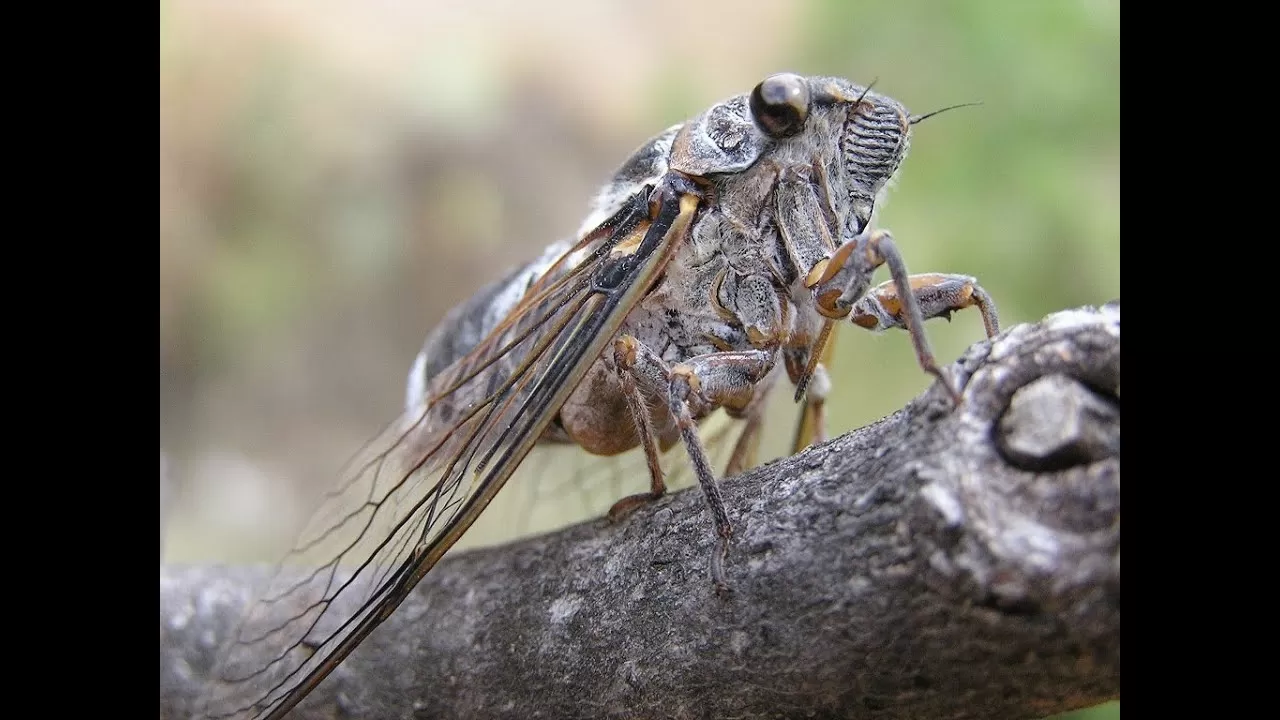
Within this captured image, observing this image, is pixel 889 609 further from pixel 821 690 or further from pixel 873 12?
pixel 873 12

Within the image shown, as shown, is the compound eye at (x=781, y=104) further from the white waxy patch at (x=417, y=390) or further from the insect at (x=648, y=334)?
the white waxy patch at (x=417, y=390)

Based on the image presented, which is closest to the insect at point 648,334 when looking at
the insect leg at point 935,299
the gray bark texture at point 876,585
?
the insect leg at point 935,299

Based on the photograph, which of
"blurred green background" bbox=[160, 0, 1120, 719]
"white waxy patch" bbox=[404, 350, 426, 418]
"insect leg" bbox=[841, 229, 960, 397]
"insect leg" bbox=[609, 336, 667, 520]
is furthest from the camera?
"blurred green background" bbox=[160, 0, 1120, 719]

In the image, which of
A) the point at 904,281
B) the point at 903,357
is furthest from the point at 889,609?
the point at 903,357

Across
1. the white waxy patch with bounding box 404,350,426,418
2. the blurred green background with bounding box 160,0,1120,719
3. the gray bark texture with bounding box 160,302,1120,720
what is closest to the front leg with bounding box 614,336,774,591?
the gray bark texture with bounding box 160,302,1120,720

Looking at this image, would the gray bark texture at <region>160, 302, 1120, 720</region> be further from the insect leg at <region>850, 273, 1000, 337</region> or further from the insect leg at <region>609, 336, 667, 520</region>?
the insect leg at <region>850, 273, 1000, 337</region>

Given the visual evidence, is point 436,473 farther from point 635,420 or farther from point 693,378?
point 693,378
